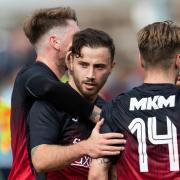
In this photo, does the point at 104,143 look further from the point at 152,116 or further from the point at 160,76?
the point at 160,76

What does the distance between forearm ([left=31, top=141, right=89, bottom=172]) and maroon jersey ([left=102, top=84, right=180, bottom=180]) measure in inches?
11.7

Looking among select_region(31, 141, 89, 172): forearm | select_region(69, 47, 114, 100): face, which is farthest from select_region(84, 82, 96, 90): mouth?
select_region(31, 141, 89, 172): forearm

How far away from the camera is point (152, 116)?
3.54m

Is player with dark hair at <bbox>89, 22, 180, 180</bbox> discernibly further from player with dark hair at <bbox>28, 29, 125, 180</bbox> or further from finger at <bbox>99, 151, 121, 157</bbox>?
player with dark hair at <bbox>28, 29, 125, 180</bbox>

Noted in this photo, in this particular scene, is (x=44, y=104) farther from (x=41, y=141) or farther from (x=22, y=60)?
(x=22, y=60)

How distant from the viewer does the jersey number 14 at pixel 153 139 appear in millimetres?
3475

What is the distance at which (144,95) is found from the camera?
11.8 ft

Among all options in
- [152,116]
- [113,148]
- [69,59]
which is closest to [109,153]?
[113,148]

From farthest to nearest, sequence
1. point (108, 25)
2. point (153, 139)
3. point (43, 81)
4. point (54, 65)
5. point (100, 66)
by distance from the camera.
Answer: point (108, 25), point (54, 65), point (100, 66), point (43, 81), point (153, 139)

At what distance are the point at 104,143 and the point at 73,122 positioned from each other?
543mm

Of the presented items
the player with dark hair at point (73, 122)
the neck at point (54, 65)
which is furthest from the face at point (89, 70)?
the neck at point (54, 65)

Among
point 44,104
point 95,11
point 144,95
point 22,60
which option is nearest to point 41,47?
point 44,104

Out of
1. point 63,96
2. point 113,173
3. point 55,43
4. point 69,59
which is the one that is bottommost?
point 113,173

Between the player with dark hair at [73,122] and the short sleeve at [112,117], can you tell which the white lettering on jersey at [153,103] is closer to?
the short sleeve at [112,117]
